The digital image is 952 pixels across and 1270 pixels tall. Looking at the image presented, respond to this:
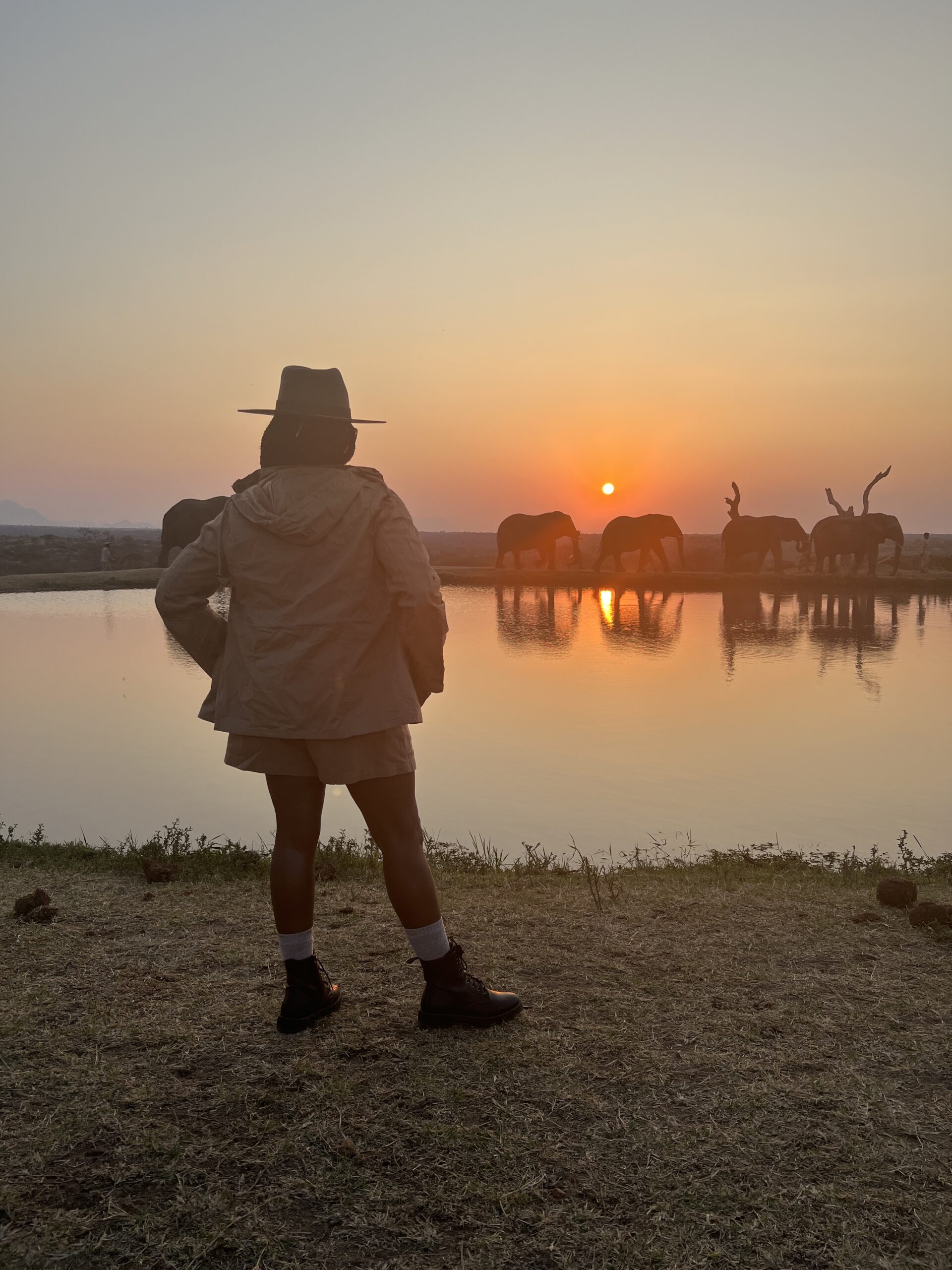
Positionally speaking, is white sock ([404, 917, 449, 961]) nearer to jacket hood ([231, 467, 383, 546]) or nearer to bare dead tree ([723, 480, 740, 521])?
jacket hood ([231, 467, 383, 546])

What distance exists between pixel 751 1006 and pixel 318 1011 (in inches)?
52.6

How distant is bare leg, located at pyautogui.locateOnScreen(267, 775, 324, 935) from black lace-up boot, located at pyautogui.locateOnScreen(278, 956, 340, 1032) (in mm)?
142

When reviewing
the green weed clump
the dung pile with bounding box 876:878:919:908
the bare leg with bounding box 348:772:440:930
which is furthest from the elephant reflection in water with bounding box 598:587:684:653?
the bare leg with bounding box 348:772:440:930

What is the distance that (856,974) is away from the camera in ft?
11.3

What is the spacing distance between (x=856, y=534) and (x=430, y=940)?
28.1 m

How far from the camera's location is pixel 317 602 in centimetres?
281

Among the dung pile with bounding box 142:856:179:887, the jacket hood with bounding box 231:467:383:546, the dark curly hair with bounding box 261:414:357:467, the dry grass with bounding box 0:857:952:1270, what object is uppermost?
the dark curly hair with bounding box 261:414:357:467

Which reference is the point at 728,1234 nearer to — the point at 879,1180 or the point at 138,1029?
the point at 879,1180

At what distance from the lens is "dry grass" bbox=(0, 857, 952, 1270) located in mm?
2061

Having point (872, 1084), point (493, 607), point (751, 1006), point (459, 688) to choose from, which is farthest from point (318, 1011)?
point (493, 607)

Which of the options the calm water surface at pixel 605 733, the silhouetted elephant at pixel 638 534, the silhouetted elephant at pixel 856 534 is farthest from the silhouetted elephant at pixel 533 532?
the calm water surface at pixel 605 733

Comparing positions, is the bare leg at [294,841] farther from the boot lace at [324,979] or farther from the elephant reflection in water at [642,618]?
the elephant reflection in water at [642,618]

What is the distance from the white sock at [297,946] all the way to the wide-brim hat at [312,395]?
1.52 meters

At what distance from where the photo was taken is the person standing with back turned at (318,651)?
280cm
